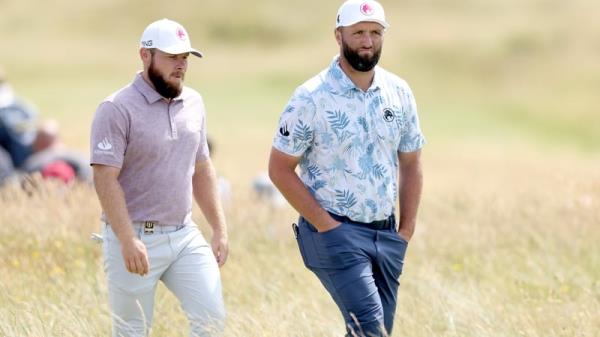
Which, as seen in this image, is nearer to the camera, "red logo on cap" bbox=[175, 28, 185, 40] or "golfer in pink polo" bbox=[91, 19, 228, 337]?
"golfer in pink polo" bbox=[91, 19, 228, 337]

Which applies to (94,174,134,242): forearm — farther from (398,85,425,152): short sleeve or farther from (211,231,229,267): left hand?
(398,85,425,152): short sleeve

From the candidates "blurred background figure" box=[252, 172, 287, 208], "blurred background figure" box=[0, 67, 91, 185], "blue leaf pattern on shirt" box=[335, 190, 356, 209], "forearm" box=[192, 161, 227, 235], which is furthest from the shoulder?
"blurred background figure" box=[0, 67, 91, 185]

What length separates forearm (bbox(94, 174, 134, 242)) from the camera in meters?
5.81

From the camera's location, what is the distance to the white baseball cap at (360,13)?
6062 mm

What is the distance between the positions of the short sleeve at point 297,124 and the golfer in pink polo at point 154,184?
451 millimetres

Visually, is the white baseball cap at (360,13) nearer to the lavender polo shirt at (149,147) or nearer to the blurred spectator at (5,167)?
the lavender polo shirt at (149,147)

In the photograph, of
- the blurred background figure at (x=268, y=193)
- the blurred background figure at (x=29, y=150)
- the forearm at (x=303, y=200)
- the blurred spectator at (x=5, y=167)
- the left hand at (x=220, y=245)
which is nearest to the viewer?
the forearm at (x=303, y=200)

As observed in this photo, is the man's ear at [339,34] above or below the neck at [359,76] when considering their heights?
above

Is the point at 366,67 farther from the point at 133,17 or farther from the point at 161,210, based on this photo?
the point at 133,17

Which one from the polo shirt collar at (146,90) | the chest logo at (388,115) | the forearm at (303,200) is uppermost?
the polo shirt collar at (146,90)

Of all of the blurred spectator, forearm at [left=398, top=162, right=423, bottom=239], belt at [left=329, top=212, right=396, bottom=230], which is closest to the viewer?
belt at [left=329, top=212, right=396, bottom=230]

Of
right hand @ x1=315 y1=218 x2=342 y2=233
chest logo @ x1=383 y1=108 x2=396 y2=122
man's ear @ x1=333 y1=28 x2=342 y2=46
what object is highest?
man's ear @ x1=333 y1=28 x2=342 y2=46

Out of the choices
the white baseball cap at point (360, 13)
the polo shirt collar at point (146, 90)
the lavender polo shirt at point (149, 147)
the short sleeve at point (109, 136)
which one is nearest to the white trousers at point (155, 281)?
the lavender polo shirt at point (149, 147)

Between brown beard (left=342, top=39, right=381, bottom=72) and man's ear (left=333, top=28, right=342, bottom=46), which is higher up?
man's ear (left=333, top=28, right=342, bottom=46)
